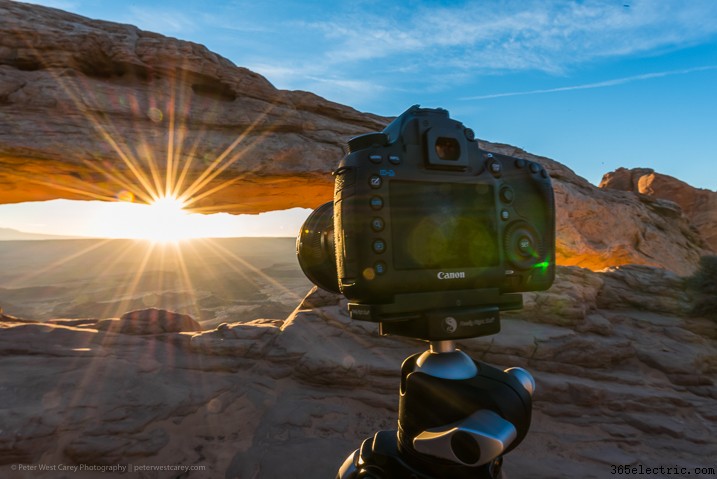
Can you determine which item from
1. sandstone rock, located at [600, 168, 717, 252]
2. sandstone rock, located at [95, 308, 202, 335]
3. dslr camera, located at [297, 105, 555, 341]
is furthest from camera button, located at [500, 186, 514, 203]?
sandstone rock, located at [600, 168, 717, 252]

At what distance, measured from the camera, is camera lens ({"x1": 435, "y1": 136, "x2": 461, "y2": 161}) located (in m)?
1.14

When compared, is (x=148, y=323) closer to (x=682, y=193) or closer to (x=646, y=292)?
(x=646, y=292)

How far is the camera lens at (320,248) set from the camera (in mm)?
1328

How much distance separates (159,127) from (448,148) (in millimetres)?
8575

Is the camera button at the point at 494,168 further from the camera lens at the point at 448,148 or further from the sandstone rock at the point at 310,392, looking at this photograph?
the sandstone rock at the point at 310,392

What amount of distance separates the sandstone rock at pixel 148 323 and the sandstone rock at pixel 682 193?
1803 cm

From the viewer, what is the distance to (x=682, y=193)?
17.4 metres

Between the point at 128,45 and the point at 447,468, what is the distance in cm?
1003

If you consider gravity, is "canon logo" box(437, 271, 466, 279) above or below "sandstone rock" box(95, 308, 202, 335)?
above

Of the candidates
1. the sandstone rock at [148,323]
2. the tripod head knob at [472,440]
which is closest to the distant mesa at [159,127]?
the sandstone rock at [148,323]

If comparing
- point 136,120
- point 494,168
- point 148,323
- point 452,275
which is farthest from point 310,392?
point 136,120

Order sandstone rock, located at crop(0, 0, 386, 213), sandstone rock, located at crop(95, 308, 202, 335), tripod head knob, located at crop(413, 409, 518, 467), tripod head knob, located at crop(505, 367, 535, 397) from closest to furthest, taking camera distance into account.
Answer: tripod head knob, located at crop(413, 409, 518, 467)
tripod head knob, located at crop(505, 367, 535, 397)
sandstone rock, located at crop(95, 308, 202, 335)
sandstone rock, located at crop(0, 0, 386, 213)

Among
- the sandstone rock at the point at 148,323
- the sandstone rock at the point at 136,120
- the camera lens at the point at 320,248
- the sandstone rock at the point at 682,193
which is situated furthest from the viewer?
the sandstone rock at the point at 682,193

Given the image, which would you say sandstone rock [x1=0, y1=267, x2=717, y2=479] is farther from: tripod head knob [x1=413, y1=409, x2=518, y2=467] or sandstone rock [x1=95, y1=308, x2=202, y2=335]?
tripod head knob [x1=413, y1=409, x2=518, y2=467]
